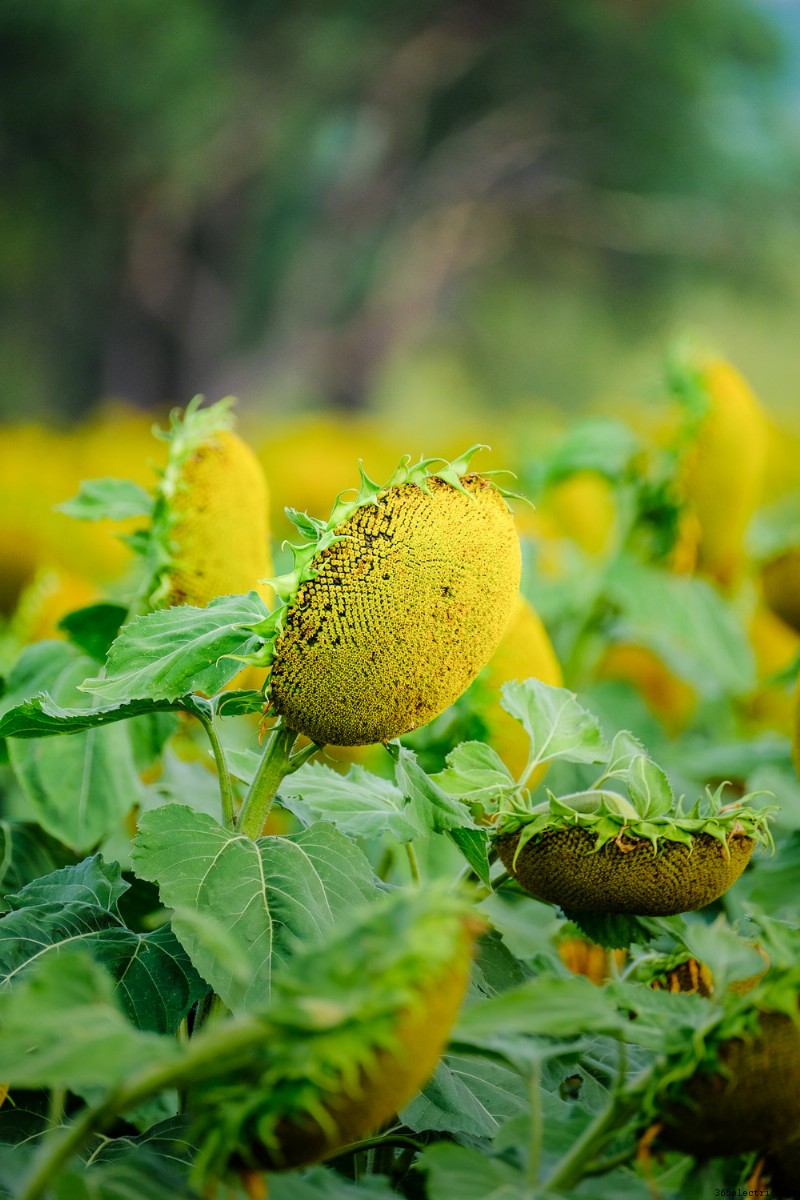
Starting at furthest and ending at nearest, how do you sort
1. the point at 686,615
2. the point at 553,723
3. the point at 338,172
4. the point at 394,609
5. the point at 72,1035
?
1. the point at 338,172
2. the point at 686,615
3. the point at 553,723
4. the point at 394,609
5. the point at 72,1035

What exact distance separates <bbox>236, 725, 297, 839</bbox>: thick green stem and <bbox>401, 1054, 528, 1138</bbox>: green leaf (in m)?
0.12

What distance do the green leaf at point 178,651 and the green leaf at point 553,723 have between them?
0.43 ft

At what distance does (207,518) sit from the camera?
66cm

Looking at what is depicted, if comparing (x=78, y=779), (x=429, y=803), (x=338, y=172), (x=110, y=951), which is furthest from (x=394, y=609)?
(x=338, y=172)

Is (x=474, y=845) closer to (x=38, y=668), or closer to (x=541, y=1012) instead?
(x=541, y=1012)

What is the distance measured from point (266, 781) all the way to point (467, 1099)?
0.15 m

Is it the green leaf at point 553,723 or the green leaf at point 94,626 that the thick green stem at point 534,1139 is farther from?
the green leaf at point 94,626

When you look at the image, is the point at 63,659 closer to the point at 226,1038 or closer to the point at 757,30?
the point at 226,1038

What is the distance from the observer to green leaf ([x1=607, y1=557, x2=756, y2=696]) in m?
1.18

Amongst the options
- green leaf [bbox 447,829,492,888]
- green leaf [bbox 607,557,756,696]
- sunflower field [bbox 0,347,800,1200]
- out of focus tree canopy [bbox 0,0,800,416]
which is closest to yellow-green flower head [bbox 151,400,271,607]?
sunflower field [bbox 0,347,800,1200]

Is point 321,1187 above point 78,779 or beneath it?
beneath

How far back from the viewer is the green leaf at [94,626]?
0.76 meters

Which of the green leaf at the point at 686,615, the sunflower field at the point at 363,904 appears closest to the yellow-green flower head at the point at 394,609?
the sunflower field at the point at 363,904

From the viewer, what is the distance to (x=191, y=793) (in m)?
0.72
